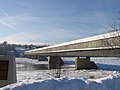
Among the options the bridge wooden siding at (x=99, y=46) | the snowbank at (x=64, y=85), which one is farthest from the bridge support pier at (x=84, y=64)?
the snowbank at (x=64, y=85)

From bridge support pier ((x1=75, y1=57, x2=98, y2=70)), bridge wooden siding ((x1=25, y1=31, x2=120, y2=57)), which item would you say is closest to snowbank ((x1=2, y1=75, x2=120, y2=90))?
bridge wooden siding ((x1=25, y1=31, x2=120, y2=57))

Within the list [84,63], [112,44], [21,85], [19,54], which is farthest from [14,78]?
[19,54]

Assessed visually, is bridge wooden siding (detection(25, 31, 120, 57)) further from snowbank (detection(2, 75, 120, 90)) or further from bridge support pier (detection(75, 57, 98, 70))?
snowbank (detection(2, 75, 120, 90))

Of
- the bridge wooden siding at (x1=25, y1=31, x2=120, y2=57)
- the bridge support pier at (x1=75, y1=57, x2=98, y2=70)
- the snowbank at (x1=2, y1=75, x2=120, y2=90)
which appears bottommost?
the snowbank at (x1=2, y1=75, x2=120, y2=90)

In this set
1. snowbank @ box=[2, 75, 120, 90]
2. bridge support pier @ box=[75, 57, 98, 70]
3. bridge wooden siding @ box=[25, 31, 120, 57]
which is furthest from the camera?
bridge support pier @ box=[75, 57, 98, 70]

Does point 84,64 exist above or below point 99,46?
below

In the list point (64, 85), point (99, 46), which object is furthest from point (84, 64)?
point (64, 85)

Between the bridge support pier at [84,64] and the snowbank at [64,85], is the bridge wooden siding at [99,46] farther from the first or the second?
the snowbank at [64,85]

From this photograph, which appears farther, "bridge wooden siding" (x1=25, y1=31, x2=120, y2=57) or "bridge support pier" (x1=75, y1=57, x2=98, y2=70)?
"bridge support pier" (x1=75, y1=57, x2=98, y2=70)

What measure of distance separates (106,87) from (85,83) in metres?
0.73

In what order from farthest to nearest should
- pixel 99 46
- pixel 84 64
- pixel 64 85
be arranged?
pixel 84 64 → pixel 99 46 → pixel 64 85

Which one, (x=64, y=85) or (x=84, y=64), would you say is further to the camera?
(x=84, y=64)

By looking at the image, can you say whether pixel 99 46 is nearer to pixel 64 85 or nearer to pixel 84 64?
pixel 64 85

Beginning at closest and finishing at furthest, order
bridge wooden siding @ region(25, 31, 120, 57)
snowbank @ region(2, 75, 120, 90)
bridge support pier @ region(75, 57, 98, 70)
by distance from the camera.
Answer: snowbank @ region(2, 75, 120, 90)
bridge wooden siding @ region(25, 31, 120, 57)
bridge support pier @ region(75, 57, 98, 70)
